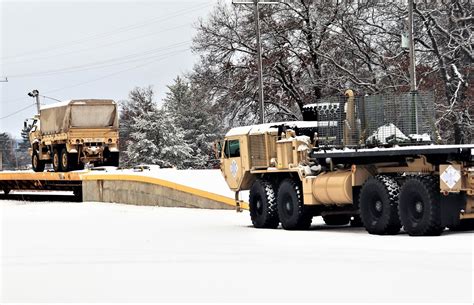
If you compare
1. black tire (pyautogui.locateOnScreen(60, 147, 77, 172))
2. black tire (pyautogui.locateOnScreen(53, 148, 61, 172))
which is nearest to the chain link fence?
black tire (pyautogui.locateOnScreen(60, 147, 77, 172))

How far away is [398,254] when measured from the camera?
49.8 ft

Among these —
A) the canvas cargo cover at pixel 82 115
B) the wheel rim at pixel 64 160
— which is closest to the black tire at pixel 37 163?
the canvas cargo cover at pixel 82 115

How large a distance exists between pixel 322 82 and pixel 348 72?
253cm

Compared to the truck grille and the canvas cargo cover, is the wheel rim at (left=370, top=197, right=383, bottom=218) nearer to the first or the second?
the truck grille

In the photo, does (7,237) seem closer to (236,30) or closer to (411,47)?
(411,47)

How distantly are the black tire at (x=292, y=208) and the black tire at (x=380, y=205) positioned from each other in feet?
8.21

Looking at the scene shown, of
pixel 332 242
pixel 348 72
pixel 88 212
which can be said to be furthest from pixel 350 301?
pixel 348 72

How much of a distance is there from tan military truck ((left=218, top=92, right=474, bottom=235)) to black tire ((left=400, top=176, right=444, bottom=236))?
0.02m

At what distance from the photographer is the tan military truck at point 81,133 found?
4562 centimetres

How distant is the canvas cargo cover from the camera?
150 feet

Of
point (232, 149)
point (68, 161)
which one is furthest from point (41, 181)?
point (232, 149)

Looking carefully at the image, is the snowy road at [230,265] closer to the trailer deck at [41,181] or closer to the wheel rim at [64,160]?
the trailer deck at [41,181]

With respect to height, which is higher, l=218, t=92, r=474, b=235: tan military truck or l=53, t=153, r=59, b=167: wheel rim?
l=53, t=153, r=59, b=167: wheel rim

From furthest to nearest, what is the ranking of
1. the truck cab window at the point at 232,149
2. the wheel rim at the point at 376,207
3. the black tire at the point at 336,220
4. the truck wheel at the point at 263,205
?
the truck cab window at the point at 232,149 < the black tire at the point at 336,220 < the truck wheel at the point at 263,205 < the wheel rim at the point at 376,207
